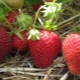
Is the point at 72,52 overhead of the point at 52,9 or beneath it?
beneath

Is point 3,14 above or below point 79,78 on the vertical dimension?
above

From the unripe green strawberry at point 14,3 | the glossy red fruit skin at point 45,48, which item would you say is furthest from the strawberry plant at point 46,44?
the unripe green strawberry at point 14,3

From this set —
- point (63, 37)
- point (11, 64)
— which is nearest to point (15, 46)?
point (11, 64)

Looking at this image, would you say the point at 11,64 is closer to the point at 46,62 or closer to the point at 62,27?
the point at 46,62

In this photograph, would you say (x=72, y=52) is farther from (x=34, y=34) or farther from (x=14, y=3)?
(x=14, y=3)

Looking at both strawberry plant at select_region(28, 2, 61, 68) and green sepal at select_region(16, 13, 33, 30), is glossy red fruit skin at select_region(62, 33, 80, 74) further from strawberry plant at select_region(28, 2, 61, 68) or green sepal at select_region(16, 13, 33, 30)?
green sepal at select_region(16, 13, 33, 30)

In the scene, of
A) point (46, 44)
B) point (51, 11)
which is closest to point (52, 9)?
point (51, 11)
